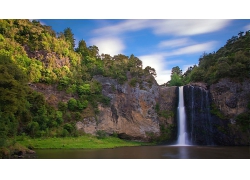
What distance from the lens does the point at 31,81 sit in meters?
25.5

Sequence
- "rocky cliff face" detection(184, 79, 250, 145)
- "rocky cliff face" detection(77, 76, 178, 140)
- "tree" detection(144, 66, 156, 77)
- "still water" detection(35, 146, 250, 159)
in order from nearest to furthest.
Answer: "still water" detection(35, 146, 250, 159), "rocky cliff face" detection(184, 79, 250, 145), "rocky cliff face" detection(77, 76, 178, 140), "tree" detection(144, 66, 156, 77)

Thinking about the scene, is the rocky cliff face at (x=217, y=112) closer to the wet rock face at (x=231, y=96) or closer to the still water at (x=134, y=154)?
the wet rock face at (x=231, y=96)

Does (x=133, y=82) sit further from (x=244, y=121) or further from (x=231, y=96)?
(x=244, y=121)

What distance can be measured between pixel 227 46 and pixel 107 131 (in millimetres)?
24521

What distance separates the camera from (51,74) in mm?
27328

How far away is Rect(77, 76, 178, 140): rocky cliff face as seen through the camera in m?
26.3

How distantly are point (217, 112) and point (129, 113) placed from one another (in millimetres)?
9799

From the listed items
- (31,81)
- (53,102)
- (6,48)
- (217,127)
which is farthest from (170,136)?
(6,48)

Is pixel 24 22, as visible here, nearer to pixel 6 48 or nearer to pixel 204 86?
pixel 6 48

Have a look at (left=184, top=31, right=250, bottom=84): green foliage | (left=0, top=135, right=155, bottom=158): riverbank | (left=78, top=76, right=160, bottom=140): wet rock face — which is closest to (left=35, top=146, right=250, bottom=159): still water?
(left=0, top=135, right=155, bottom=158): riverbank

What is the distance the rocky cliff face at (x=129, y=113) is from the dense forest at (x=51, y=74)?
85cm

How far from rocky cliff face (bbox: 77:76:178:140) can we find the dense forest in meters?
0.85

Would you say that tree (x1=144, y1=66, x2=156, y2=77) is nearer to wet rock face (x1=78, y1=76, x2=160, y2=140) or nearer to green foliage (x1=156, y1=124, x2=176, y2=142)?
wet rock face (x1=78, y1=76, x2=160, y2=140)

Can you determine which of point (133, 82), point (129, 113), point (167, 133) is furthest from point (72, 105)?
point (167, 133)
